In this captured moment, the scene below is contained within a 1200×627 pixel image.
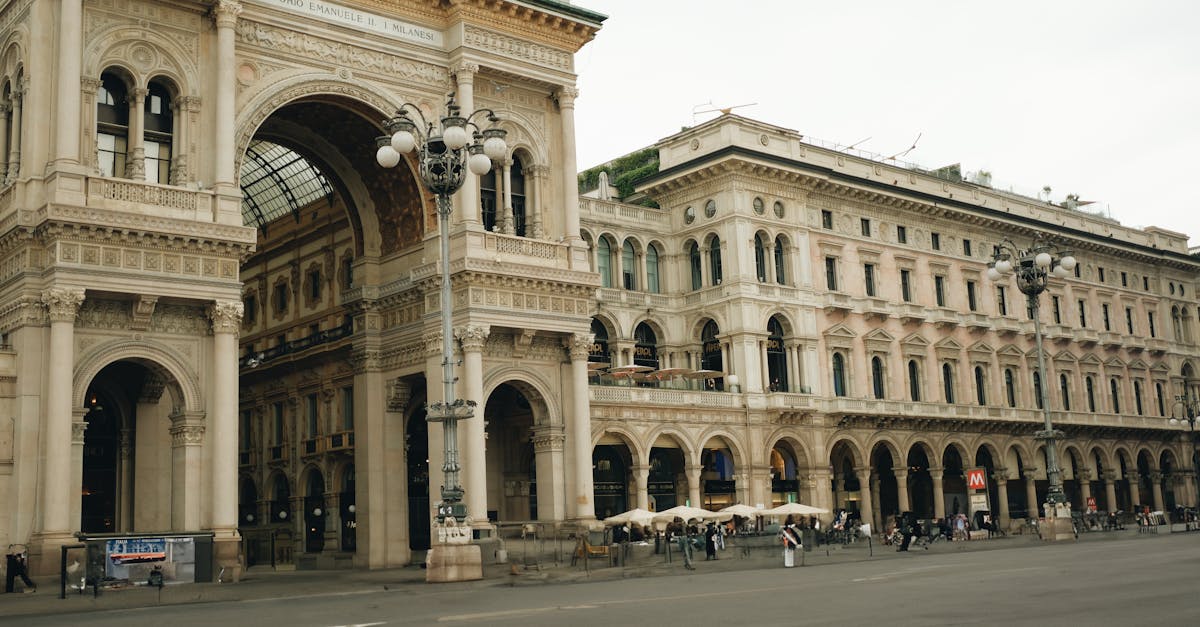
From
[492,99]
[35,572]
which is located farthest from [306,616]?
[492,99]

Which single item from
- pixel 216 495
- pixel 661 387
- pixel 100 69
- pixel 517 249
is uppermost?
pixel 100 69

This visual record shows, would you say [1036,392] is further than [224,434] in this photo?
Yes

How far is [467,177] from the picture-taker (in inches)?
1566

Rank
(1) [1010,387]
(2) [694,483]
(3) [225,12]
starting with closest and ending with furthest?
(3) [225,12], (2) [694,483], (1) [1010,387]

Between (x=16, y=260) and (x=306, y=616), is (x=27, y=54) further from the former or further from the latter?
(x=306, y=616)

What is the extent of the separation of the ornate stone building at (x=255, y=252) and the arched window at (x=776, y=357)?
14.6 meters

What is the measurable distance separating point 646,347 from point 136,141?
2853 cm

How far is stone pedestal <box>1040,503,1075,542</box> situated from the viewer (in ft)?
141

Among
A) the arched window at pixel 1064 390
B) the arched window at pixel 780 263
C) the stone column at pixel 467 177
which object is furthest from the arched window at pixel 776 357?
the arched window at pixel 1064 390

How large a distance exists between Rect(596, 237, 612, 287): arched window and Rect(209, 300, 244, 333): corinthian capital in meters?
23.3

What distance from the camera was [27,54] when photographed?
33.5 meters

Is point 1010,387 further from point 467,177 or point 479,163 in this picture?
point 479,163

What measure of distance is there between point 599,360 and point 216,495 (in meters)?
24.4

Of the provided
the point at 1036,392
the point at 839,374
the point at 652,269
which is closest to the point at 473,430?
the point at 652,269
